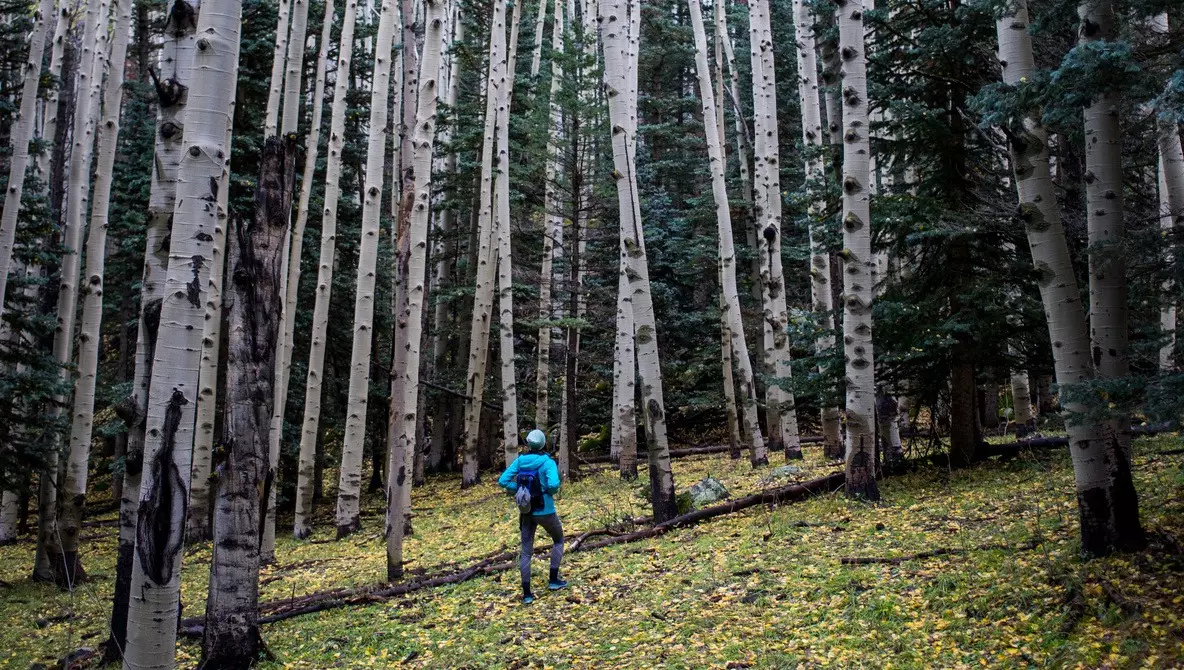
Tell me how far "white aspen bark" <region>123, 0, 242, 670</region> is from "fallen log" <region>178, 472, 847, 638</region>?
4325mm

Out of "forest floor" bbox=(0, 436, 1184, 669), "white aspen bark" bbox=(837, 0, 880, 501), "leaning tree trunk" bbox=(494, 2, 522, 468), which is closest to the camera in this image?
"forest floor" bbox=(0, 436, 1184, 669)

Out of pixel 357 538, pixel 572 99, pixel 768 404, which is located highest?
pixel 572 99

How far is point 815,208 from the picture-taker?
506 inches

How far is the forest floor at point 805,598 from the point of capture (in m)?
4.65

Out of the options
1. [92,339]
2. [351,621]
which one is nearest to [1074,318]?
[351,621]

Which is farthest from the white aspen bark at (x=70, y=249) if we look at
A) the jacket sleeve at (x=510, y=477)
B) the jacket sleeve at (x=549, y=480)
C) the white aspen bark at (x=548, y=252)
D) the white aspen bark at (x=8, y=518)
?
the white aspen bark at (x=548, y=252)

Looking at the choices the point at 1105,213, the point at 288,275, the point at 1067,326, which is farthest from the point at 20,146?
the point at 1105,213

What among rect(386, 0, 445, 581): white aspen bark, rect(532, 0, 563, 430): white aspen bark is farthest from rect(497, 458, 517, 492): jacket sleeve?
rect(532, 0, 563, 430): white aspen bark

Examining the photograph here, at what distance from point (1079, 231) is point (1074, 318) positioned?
4.06m

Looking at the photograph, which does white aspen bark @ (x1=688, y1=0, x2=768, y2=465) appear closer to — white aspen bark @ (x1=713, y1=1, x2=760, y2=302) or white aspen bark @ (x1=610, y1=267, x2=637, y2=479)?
white aspen bark @ (x1=610, y1=267, x2=637, y2=479)

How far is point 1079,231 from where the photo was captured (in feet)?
27.7

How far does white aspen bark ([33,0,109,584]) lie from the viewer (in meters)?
9.94

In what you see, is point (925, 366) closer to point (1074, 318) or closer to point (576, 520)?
point (1074, 318)

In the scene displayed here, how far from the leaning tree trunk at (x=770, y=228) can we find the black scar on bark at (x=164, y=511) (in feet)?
35.3
